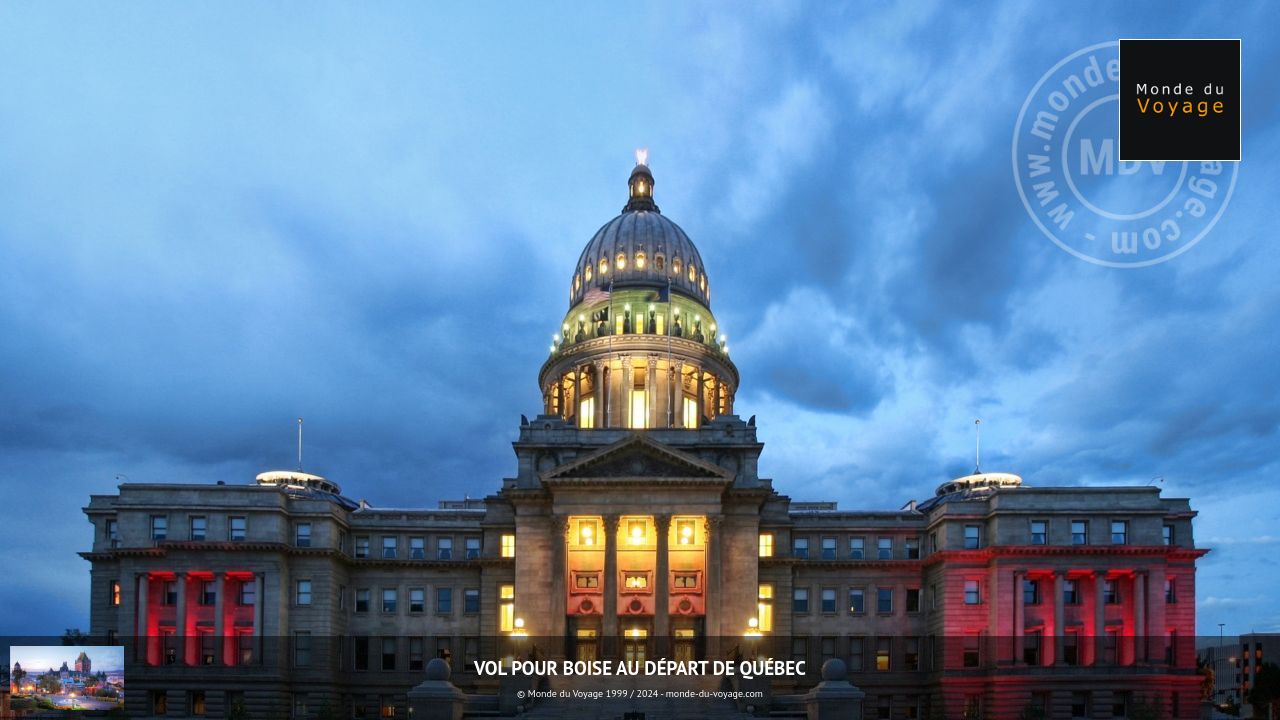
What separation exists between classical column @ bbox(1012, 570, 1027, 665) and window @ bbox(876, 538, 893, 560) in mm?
10680

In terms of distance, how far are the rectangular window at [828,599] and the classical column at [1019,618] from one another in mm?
13871

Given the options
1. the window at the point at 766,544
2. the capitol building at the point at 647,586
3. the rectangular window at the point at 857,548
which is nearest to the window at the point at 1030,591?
the capitol building at the point at 647,586

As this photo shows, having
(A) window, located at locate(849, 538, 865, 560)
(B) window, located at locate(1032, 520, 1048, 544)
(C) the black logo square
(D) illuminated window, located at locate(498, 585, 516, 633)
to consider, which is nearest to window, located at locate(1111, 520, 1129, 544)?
(B) window, located at locate(1032, 520, 1048, 544)

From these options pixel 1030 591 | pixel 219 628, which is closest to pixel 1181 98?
pixel 1030 591

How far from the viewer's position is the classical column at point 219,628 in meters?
76.5

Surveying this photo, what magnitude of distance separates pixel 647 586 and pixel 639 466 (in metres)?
9.45

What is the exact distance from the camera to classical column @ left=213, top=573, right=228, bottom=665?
76.5m

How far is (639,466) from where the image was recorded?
7512cm

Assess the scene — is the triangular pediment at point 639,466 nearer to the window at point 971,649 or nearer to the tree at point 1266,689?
the window at point 971,649

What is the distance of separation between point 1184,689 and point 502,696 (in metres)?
49.0

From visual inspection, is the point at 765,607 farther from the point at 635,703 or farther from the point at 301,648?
the point at 301,648

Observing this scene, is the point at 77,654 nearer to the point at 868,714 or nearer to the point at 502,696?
the point at 502,696

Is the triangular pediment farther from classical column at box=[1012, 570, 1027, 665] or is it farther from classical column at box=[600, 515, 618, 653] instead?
classical column at box=[1012, 570, 1027, 665]

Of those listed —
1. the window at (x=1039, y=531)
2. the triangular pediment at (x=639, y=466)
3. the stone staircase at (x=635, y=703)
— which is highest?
the triangular pediment at (x=639, y=466)
